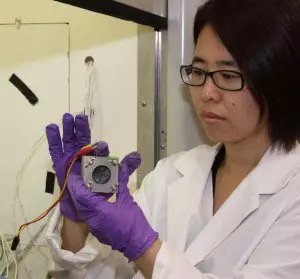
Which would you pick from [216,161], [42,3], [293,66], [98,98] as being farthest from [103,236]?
[42,3]

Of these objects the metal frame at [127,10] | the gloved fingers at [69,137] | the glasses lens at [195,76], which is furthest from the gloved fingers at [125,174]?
the metal frame at [127,10]

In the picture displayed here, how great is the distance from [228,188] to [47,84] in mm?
742

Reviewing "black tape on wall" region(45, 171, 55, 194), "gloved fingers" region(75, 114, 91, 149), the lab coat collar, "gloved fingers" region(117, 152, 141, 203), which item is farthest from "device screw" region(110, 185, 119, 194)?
"black tape on wall" region(45, 171, 55, 194)

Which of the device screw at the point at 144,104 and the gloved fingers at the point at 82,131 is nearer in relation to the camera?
the gloved fingers at the point at 82,131

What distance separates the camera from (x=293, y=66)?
0.94 m

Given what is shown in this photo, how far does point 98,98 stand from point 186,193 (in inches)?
20.1

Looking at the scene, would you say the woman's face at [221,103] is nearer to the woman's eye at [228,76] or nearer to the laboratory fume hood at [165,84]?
the woman's eye at [228,76]

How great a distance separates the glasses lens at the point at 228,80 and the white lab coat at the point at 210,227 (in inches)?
7.9

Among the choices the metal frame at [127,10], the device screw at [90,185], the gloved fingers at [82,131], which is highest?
the metal frame at [127,10]

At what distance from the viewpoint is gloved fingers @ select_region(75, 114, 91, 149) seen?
0.88 m

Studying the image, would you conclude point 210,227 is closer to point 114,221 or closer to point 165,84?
point 114,221

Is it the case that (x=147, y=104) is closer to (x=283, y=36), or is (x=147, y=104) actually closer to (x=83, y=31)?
(x=83, y=31)

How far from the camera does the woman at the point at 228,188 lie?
2.80 feet

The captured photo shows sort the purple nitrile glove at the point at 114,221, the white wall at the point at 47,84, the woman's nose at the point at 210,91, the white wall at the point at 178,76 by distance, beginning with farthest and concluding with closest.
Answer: the white wall at the point at 47,84, the white wall at the point at 178,76, the woman's nose at the point at 210,91, the purple nitrile glove at the point at 114,221
